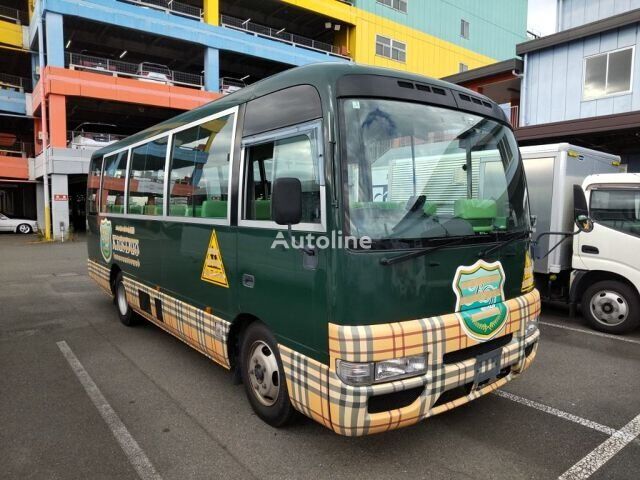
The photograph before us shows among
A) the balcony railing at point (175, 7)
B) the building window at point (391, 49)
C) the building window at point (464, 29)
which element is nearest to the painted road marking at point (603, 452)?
the balcony railing at point (175, 7)

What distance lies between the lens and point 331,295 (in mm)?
2863

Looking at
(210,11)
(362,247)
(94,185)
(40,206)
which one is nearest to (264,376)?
(362,247)

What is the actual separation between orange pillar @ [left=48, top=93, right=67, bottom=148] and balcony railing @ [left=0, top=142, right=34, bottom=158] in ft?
29.0

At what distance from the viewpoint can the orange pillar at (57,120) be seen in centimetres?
2184

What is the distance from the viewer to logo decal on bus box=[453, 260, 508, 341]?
10.4ft

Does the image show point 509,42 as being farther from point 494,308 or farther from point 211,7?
point 494,308

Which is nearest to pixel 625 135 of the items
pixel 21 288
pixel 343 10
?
pixel 21 288

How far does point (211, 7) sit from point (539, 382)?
86.0ft

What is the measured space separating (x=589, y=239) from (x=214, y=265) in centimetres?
535

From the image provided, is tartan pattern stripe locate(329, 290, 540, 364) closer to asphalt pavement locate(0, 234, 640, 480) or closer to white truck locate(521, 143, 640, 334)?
asphalt pavement locate(0, 234, 640, 480)

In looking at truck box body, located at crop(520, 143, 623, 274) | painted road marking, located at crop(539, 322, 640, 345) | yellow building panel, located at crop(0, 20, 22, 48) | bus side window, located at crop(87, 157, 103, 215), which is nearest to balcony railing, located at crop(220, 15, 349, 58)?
yellow building panel, located at crop(0, 20, 22, 48)

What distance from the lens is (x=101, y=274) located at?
7820 mm

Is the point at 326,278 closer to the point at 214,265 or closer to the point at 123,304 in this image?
the point at 214,265

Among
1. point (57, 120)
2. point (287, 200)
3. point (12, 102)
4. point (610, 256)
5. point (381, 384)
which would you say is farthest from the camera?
point (12, 102)
